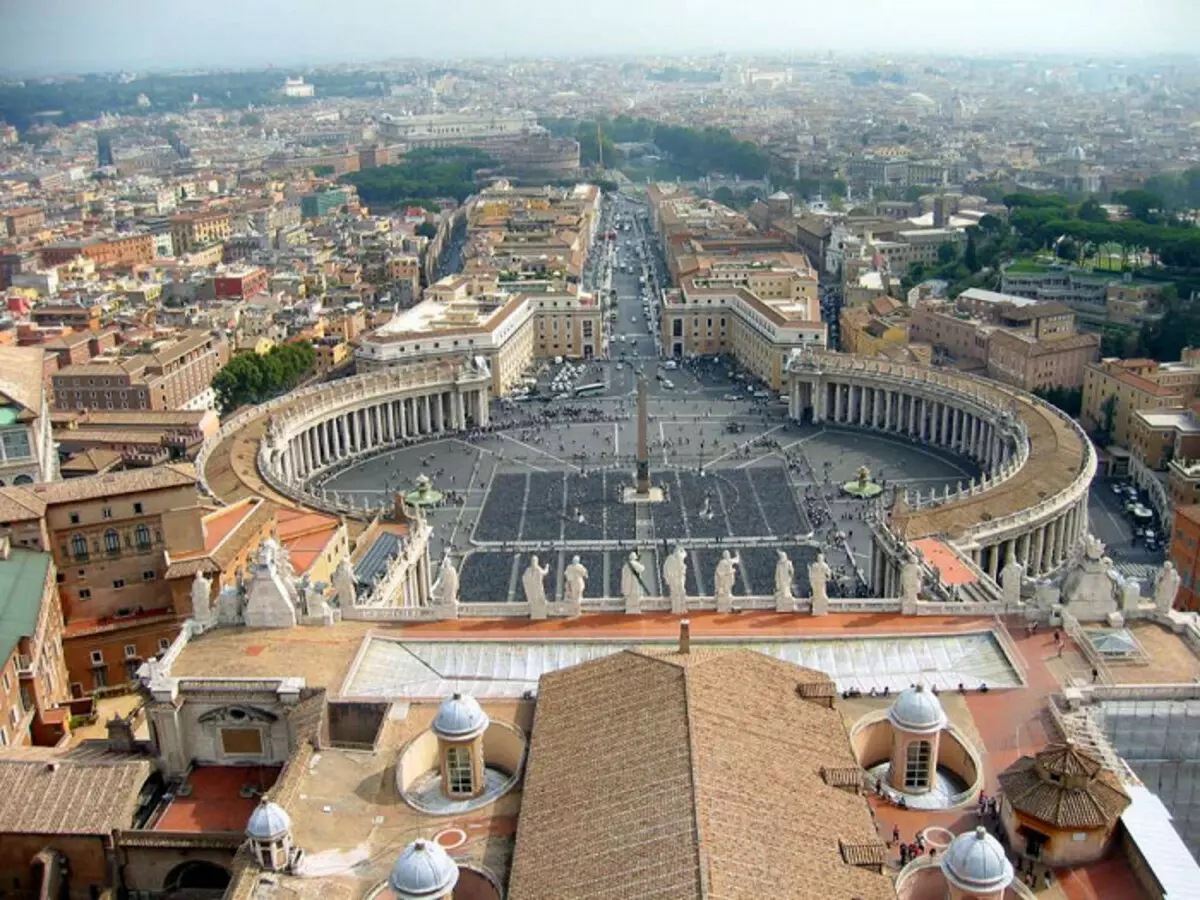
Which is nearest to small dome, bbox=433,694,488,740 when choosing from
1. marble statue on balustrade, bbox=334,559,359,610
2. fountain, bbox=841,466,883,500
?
marble statue on balustrade, bbox=334,559,359,610

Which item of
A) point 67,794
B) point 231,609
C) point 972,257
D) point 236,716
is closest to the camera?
point 67,794

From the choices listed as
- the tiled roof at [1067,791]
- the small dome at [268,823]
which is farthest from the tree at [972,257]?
the small dome at [268,823]

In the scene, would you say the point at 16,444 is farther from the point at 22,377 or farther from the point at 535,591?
the point at 535,591

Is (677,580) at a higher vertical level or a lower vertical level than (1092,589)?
higher

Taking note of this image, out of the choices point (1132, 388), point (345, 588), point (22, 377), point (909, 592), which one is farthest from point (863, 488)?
point (22, 377)

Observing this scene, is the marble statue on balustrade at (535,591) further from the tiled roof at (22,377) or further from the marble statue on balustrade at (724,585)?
the tiled roof at (22,377)

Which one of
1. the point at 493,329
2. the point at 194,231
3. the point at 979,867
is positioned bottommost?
the point at 194,231
